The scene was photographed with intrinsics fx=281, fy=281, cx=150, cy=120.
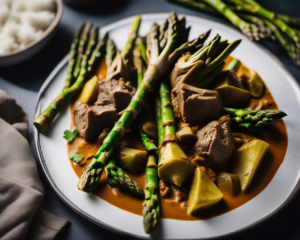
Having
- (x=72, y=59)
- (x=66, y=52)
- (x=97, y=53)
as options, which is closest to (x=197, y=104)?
(x=97, y=53)

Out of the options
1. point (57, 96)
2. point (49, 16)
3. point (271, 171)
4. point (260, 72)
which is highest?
point (260, 72)

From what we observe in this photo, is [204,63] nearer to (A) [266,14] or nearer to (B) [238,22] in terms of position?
(B) [238,22]

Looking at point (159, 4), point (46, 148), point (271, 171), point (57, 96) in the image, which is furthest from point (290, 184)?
point (159, 4)

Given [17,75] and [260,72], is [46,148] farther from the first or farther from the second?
[260,72]

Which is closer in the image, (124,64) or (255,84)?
(255,84)

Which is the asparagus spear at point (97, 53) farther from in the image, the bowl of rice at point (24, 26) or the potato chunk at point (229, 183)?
the potato chunk at point (229, 183)

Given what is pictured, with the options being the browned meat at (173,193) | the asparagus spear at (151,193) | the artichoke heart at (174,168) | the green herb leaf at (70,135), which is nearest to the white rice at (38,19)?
the green herb leaf at (70,135)
